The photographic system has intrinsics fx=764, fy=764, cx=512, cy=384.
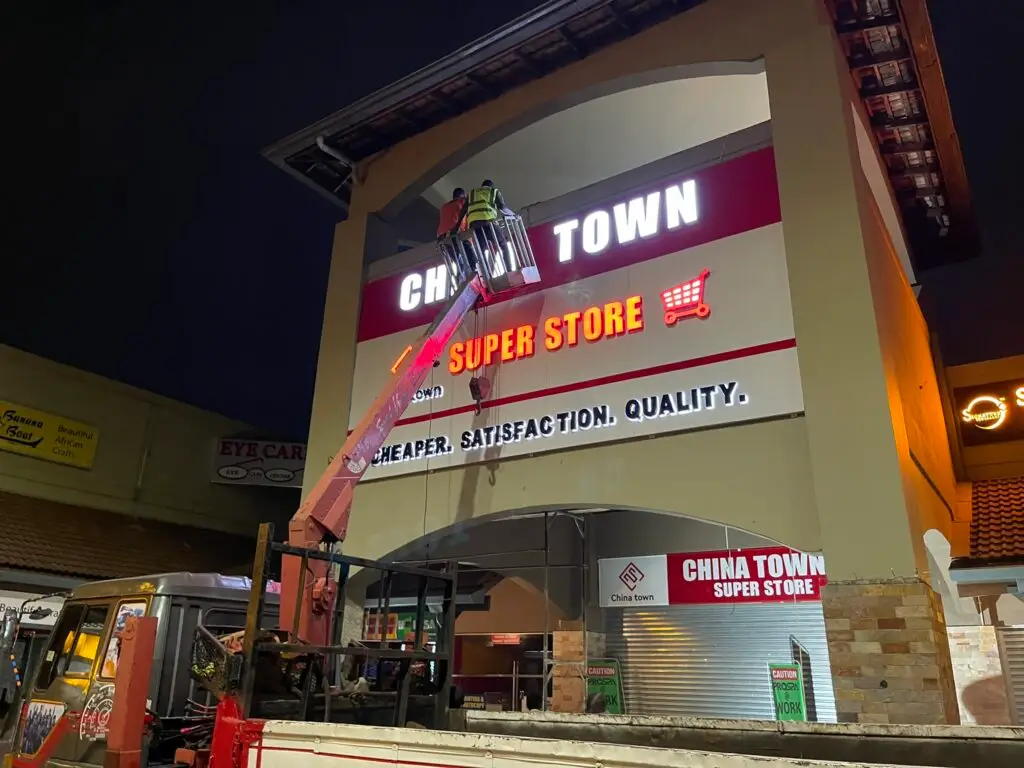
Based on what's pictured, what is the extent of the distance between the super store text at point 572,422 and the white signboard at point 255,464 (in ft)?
35.8

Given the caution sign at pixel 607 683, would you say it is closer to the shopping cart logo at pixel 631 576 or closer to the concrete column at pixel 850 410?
the shopping cart logo at pixel 631 576

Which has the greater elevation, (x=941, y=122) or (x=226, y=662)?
(x=941, y=122)

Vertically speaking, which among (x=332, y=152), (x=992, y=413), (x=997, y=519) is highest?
(x=332, y=152)

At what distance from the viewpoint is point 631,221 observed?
9.96 m

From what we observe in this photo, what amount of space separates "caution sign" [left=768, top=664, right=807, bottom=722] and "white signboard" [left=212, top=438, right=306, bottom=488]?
14049 millimetres

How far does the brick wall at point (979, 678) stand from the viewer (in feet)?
31.1

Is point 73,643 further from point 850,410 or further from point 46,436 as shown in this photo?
point 46,436

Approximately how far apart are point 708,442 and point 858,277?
232 cm

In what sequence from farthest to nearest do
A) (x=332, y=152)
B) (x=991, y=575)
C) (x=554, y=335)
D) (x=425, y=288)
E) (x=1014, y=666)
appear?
(x=332, y=152)
(x=425, y=288)
(x=554, y=335)
(x=1014, y=666)
(x=991, y=575)

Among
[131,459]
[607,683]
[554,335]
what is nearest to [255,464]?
[131,459]

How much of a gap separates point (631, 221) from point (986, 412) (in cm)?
818

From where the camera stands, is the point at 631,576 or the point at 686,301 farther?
the point at 631,576

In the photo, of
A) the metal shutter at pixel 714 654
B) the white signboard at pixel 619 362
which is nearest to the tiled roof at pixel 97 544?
the white signboard at pixel 619 362

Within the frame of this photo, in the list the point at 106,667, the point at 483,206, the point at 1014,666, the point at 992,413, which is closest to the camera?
the point at 106,667
